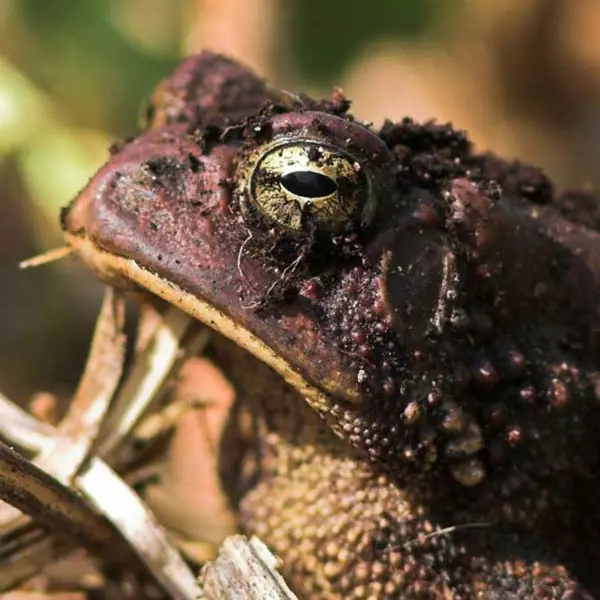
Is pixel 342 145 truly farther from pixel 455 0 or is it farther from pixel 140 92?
pixel 455 0

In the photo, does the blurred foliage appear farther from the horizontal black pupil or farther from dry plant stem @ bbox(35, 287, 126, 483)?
the horizontal black pupil

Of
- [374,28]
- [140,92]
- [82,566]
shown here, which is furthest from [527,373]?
[374,28]

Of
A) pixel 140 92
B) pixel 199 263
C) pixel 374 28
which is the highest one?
pixel 374 28

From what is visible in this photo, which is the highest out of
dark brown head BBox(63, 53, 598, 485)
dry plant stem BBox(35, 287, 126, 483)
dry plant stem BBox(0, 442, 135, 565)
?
dark brown head BBox(63, 53, 598, 485)

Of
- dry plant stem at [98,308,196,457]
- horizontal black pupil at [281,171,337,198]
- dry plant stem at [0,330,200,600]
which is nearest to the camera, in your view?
horizontal black pupil at [281,171,337,198]

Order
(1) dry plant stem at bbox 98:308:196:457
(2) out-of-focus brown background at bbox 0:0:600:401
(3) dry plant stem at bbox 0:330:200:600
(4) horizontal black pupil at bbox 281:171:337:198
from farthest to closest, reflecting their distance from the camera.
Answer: (2) out-of-focus brown background at bbox 0:0:600:401 < (1) dry plant stem at bbox 98:308:196:457 < (3) dry plant stem at bbox 0:330:200:600 < (4) horizontal black pupil at bbox 281:171:337:198

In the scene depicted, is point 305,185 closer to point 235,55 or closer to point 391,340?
point 391,340

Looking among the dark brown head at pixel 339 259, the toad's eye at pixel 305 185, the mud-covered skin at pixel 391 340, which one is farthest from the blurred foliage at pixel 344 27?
the toad's eye at pixel 305 185

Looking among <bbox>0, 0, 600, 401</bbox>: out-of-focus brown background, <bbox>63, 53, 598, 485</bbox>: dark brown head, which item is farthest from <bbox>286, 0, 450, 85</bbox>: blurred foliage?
<bbox>63, 53, 598, 485</bbox>: dark brown head
